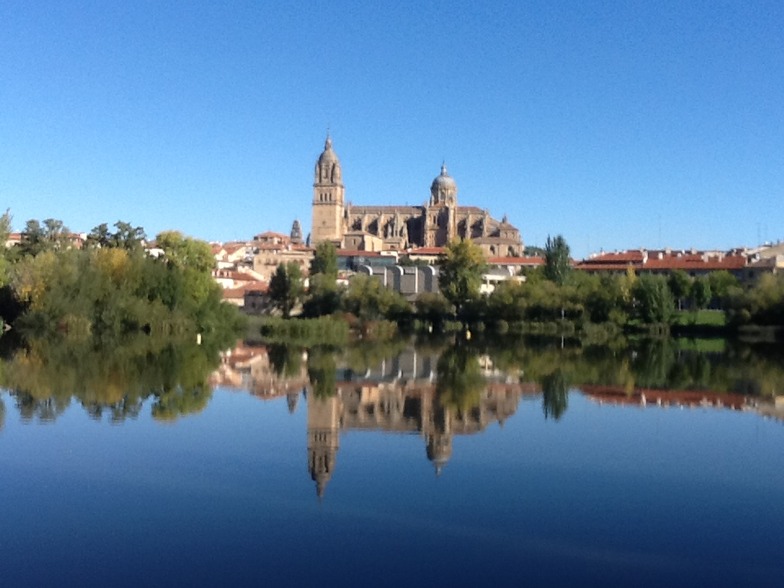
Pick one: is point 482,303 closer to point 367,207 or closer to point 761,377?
point 761,377

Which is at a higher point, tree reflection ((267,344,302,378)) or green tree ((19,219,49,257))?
green tree ((19,219,49,257))

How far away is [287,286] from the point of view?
58688mm

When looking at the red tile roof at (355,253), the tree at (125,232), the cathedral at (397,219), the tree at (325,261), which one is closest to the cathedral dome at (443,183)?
the cathedral at (397,219)

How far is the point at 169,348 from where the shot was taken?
1266 inches

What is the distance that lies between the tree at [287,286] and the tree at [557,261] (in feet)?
54.3

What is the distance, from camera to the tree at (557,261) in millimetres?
59906

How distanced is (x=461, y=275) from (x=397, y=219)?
4990cm

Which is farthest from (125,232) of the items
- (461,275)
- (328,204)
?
(328,204)

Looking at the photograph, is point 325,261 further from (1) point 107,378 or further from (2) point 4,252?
(1) point 107,378

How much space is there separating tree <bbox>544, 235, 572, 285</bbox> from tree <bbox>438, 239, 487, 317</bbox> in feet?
17.1

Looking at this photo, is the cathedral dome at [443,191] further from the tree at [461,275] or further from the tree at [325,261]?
the tree at [461,275]

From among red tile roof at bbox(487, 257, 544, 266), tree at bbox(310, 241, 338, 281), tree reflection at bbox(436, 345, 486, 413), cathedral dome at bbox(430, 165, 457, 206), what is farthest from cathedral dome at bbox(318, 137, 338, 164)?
tree reflection at bbox(436, 345, 486, 413)

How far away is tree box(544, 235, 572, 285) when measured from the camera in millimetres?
59906

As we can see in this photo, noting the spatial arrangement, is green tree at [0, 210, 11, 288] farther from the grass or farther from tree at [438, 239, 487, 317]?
the grass
